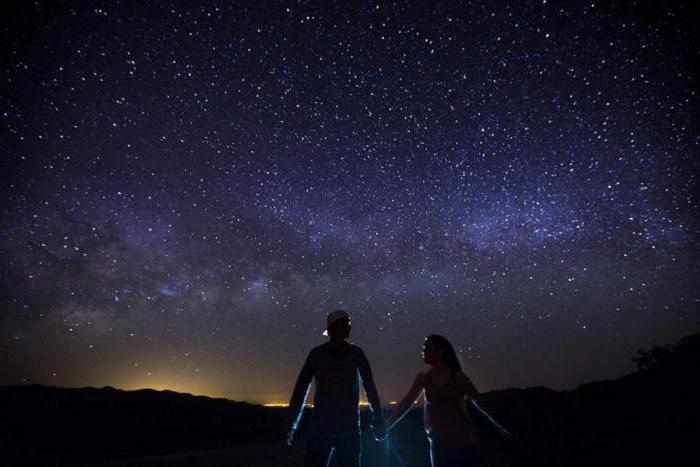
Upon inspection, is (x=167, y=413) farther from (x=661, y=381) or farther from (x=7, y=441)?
(x=661, y=381)

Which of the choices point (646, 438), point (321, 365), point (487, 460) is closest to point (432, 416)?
point (321, 365)

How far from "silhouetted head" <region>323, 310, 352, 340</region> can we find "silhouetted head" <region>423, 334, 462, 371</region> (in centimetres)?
79

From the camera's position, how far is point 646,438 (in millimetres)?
9094

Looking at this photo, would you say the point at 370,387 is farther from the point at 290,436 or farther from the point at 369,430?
the point at 369,430

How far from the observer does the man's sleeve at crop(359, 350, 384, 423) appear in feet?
11.2

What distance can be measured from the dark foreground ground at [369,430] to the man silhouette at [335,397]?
0.22 metres

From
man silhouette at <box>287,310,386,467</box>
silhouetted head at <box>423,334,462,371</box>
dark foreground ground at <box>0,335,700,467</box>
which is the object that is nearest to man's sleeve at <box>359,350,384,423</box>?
Result: man silhouette at <box>287,310,386,467</box>

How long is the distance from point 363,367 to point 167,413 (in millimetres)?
28066

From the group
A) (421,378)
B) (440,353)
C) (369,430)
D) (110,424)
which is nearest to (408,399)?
(421,378)

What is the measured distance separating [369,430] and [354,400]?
56.1 feet

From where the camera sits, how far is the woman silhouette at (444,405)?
10.5 ft

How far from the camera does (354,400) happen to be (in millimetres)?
3242

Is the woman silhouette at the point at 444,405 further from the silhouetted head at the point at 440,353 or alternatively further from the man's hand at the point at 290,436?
the man's hand at the point at 290,436

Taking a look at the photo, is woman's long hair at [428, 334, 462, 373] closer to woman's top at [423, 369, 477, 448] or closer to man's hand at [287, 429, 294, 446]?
woman's top at [423, 369, 477, 448]
